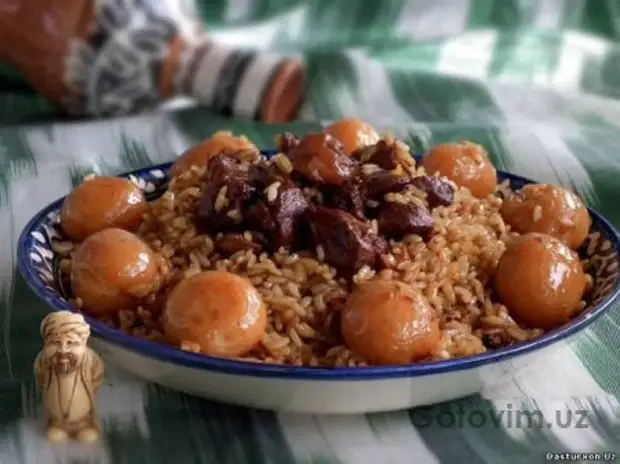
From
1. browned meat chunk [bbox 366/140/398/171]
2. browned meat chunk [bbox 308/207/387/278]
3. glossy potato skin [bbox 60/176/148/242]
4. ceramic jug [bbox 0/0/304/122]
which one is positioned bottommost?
ceramic jug [bbox 0/0/304/122]

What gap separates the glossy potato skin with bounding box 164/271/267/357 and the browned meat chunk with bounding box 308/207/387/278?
0.28 ft

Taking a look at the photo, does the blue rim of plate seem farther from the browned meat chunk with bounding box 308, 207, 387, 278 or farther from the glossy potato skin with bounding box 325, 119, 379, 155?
the glossy potato skin with bounding box 325, 119, 379, 155

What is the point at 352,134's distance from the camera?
3.16ft

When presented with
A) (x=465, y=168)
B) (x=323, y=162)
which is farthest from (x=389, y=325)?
(x=465, y=168)

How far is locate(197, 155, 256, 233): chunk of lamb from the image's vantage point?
0.79 meters

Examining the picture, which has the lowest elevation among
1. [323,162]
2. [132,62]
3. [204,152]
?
[132,62]

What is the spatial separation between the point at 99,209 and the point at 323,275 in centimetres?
22

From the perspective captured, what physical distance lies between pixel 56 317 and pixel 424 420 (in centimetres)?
27

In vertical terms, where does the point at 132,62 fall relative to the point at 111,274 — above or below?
below

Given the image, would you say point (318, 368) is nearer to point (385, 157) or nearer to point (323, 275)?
point (323, 275)

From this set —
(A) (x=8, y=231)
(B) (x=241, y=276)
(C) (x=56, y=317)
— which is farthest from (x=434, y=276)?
(A) (x=8, y=231)

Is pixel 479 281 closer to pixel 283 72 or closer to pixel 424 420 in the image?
pixel 424 420

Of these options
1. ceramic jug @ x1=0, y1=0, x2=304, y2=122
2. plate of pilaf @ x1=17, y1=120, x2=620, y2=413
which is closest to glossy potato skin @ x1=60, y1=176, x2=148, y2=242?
plate of pilaf @ x1=17, y1=120, x2=620, y2=413

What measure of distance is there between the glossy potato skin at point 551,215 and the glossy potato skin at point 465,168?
5 centimetres
